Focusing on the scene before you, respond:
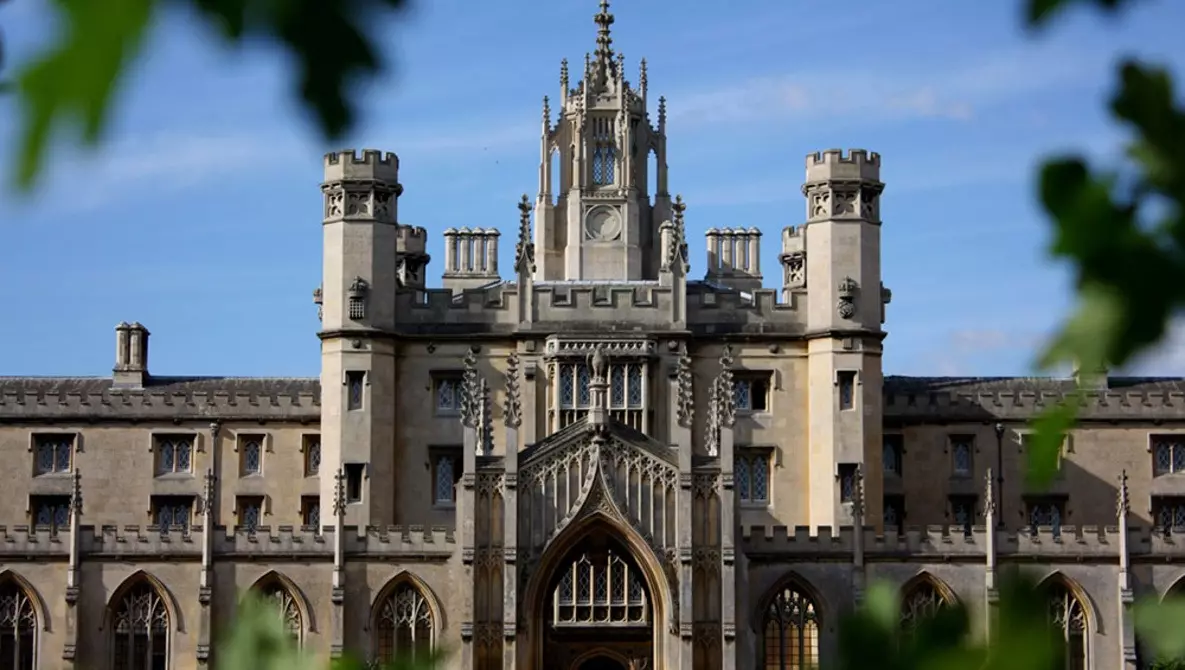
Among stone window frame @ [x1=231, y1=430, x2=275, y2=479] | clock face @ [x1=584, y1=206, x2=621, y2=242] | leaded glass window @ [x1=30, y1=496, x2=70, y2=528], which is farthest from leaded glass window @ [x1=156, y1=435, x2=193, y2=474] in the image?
clock face @ [x1=584, y1=206, x2=621, y2=242]

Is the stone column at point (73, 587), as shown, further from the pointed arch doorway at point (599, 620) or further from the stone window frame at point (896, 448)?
the stone window frame at point (896, 448)

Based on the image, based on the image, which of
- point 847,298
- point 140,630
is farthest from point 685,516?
point 140,630

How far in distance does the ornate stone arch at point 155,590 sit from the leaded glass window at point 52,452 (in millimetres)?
10352

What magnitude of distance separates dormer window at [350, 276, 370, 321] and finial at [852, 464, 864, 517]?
44.2 feet

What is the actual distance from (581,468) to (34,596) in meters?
13.3

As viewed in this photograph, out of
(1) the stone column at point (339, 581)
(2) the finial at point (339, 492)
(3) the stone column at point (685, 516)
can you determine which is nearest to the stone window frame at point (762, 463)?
(3) the stone column at point (685, 516)

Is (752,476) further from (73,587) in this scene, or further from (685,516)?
(73,587)

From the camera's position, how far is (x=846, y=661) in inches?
110

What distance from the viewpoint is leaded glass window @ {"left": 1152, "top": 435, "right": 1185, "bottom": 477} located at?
58938mm

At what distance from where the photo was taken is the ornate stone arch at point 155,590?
1973 inches

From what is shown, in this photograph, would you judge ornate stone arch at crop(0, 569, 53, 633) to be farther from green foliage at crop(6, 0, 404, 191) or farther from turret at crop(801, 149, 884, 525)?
green foliage at crop(6, 0, 404, 191)

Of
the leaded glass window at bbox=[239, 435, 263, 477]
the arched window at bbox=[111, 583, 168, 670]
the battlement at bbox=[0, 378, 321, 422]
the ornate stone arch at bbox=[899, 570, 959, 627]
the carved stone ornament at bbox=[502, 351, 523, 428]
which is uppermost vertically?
the battlement at bbox=[0, 378, 321, 422]

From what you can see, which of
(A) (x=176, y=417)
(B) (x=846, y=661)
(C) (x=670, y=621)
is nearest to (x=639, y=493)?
(C) (x=670, y=621)

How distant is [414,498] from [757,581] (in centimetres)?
1043
